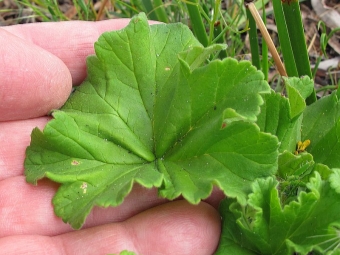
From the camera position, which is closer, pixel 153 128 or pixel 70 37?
pixel 153 128

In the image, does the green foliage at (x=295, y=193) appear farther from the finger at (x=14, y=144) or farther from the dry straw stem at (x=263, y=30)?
the finger at (x=14, y=144)

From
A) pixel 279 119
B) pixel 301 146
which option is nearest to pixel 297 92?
pixel 279 119

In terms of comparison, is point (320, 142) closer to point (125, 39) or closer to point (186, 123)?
point (186, 123)

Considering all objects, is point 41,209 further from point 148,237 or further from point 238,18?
point 238,18

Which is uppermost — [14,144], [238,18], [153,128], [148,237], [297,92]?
[297,92]

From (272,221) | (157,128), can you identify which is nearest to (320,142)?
(272,221)

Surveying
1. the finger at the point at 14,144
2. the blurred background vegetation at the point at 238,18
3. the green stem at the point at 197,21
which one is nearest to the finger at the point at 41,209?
the finger at the point at 14,144

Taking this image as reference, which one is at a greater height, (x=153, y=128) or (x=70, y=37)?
(x=70, y=37)
